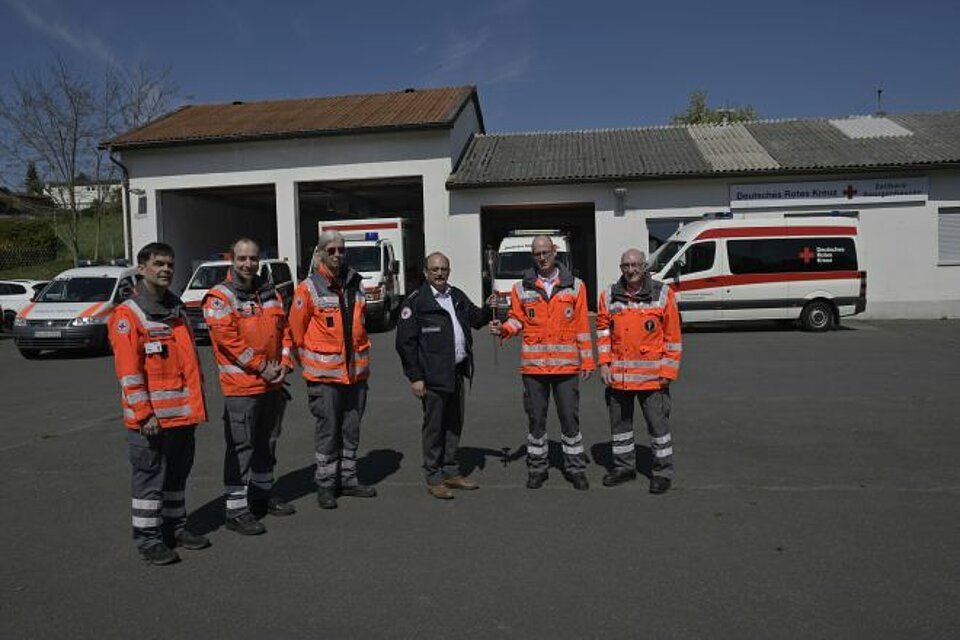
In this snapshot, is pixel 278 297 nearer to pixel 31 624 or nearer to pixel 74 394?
pixel 31 624

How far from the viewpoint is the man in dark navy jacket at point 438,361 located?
216 inches

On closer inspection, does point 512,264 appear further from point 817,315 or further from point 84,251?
point 84,251

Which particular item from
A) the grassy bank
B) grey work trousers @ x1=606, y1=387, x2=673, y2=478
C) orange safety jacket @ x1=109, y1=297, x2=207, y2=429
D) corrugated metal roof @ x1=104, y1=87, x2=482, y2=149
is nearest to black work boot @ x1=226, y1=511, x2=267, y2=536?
orange safety jacket @ x1=109, y1=297, x2=207, y2=429

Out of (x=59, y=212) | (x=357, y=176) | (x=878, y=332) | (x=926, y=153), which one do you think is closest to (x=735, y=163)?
(x=926, y=153)

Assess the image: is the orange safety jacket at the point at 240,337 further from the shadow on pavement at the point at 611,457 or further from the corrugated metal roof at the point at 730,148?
the corrugated metal roof at the point at 730,148

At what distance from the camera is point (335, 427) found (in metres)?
5.37

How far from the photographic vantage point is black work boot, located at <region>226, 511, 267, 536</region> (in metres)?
4.77

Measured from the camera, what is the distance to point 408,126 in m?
22.8

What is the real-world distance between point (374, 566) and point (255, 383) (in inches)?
54.6

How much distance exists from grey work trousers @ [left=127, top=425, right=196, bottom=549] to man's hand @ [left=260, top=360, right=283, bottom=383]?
542 mm

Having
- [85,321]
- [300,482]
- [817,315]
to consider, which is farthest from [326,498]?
[817,315]

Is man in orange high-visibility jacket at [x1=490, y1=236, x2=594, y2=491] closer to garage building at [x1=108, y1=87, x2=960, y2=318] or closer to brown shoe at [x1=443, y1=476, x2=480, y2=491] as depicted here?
brown shoe at [x1=443, y1=476, x2=480, y2=491]

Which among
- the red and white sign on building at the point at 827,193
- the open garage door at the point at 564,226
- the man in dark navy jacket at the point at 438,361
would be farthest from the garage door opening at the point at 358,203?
the man in dark navy jacket at the point at 438,361

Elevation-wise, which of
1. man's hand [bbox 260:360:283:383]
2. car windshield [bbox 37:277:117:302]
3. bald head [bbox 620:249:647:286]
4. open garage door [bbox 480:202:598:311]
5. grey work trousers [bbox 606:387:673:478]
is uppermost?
open garage door [bbox 480:202:598:311]
